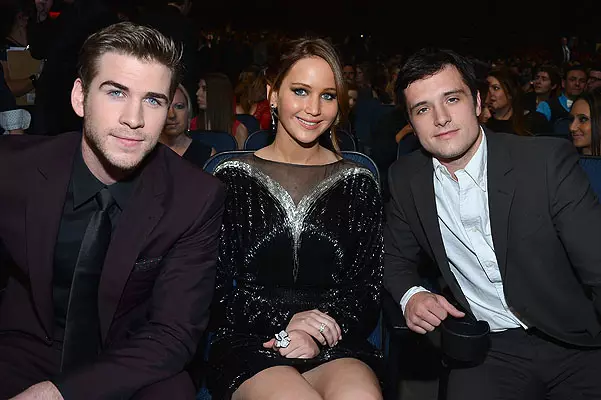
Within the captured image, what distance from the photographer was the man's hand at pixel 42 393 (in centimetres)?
157

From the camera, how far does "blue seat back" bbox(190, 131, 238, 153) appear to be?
156 inches

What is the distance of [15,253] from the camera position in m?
1.81

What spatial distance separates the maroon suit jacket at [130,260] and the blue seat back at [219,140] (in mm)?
1991

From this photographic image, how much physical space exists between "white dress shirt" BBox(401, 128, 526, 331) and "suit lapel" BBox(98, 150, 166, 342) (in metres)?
0.90

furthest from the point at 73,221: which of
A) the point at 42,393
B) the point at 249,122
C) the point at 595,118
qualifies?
the point at 249,122

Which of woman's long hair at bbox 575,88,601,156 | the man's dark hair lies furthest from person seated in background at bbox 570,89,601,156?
the man's dark hair

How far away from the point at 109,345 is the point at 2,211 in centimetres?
47

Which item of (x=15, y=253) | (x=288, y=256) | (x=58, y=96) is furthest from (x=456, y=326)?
(x=58, y=96)

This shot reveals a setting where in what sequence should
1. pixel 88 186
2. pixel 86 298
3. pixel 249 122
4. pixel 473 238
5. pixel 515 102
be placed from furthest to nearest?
pixel 249 122 → pixel 515 102 → pixel 473 238 → pixel 88 186 → pixel 86 298

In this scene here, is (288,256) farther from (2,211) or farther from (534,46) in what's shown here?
(534,46)

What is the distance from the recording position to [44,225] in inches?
69.7

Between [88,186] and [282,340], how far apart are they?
2.45ft

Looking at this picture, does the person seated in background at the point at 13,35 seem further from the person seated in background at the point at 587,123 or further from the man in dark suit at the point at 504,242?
the person seated in background at the point at 587,123

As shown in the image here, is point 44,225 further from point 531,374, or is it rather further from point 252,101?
point 252,101
